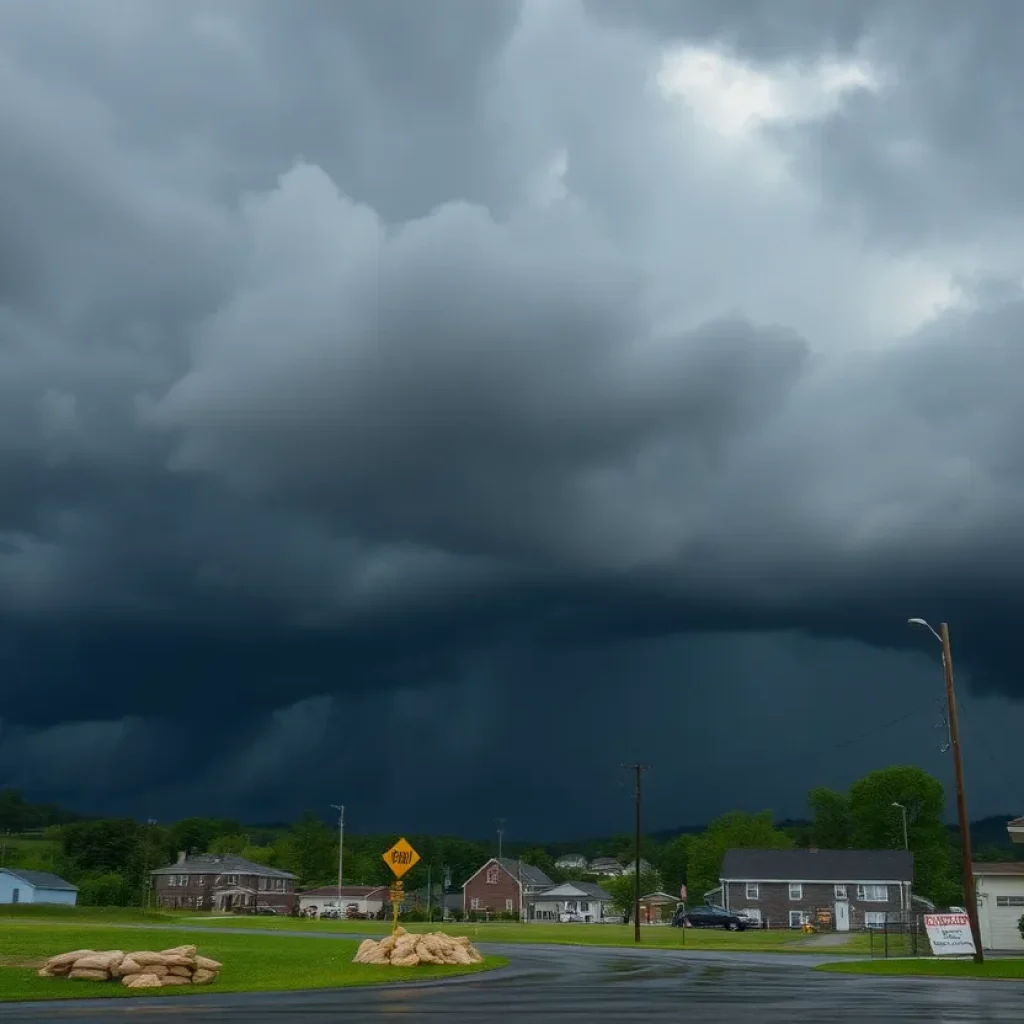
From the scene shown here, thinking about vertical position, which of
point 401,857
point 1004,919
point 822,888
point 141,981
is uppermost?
point 401,857

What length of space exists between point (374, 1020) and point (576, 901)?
170980mm

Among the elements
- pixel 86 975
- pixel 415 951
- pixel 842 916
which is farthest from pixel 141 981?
pixel 842 916

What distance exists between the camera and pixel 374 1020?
22.1 m

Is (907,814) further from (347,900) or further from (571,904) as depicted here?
(347,900)

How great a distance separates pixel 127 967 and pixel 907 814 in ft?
476

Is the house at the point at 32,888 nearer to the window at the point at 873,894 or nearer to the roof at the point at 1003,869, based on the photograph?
the window at the point at 873,894

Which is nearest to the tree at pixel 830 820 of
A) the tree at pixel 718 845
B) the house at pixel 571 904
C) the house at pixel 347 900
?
the tree at pixel 718 845

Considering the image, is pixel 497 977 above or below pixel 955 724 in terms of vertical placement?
below

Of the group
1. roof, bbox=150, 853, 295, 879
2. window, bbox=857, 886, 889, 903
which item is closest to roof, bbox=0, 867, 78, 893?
roof, bbox=150, 853, 295, 879

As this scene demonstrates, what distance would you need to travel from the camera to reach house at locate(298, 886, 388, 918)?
168375 mm

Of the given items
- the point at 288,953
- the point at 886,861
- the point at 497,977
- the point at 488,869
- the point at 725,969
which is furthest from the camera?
the point at 488,869

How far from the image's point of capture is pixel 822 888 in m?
118

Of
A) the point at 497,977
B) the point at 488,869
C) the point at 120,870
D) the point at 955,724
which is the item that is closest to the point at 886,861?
the point at 488,869

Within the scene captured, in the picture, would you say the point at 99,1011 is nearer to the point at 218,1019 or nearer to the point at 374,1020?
the point at 218,1019
